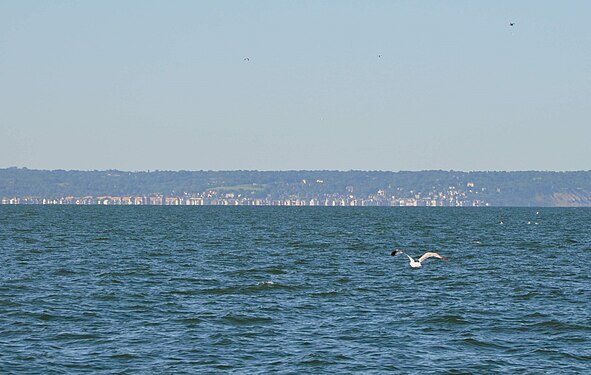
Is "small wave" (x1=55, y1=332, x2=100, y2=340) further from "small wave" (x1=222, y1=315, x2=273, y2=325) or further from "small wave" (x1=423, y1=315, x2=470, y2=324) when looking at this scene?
"small wave" (x1=423, y1=315, x2=470, y2=324)

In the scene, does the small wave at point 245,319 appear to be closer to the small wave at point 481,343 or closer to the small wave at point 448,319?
the small wave at point 448,319

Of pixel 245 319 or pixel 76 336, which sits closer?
pixel 76 336

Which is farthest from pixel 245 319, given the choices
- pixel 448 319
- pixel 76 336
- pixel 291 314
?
pixel 448 319

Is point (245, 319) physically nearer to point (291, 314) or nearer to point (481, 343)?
point (291, 314)

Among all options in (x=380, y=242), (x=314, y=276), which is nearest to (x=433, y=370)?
(x=314, y=276)

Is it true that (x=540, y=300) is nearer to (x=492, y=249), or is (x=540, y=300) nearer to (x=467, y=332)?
(x=467, y=332)

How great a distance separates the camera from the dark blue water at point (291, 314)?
31.5m

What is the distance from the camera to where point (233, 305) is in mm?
Answer: 43438

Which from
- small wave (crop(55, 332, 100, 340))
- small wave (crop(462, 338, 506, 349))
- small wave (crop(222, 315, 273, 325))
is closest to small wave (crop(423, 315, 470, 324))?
small wave (crop(462, 338, 506, 349))

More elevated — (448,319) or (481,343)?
(448,319)

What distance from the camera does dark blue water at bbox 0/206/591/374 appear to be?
103 ft

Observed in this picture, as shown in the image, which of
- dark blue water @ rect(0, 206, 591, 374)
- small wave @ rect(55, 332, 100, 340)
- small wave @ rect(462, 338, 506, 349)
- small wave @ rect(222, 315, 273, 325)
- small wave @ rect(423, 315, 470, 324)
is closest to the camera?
dark blue water @ rect(0, 206, 591, 374)

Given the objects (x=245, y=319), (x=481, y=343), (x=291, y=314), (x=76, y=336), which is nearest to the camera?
(x=481, y=343)

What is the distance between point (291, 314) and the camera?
1608 inches
